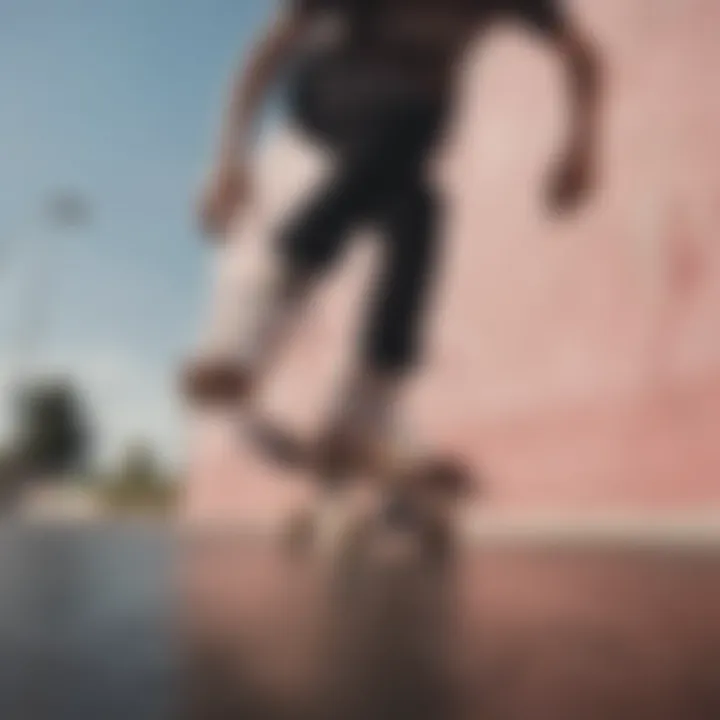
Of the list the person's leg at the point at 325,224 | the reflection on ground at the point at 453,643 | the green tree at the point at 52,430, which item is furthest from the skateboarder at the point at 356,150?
the reflection on ground at the point at 453,643

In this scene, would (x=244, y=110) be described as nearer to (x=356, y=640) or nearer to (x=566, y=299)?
(x=566, y=299)

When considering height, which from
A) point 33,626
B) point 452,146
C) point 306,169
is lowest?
point 33,626

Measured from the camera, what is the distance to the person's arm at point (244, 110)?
0.87 metres

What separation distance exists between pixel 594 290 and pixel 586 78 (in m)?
0.26

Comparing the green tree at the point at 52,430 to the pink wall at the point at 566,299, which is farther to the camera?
the pink wall at the point at 566,299

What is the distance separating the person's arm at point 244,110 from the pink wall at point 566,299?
0.06m

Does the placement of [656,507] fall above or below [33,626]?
above

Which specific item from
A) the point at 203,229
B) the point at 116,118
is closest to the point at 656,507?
the point at 203,229

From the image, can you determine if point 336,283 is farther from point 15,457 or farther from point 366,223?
point 15,457

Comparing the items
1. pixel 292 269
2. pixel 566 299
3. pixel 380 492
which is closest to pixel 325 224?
pixel 292 269

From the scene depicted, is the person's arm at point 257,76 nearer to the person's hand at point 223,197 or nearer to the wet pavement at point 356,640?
the person's hand at point 223,197

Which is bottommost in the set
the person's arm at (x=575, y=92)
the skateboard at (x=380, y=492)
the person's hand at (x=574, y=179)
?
the skateboard at (x=380, y=492)

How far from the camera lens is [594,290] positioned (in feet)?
3.72

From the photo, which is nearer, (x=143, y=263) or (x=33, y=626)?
(x=33, y=626)
